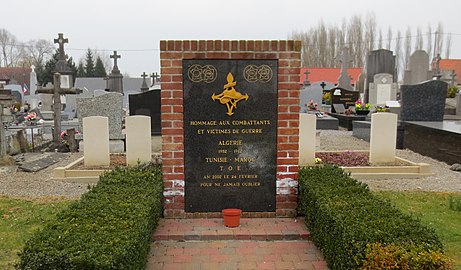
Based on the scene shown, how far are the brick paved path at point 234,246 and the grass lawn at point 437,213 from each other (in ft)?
4.85

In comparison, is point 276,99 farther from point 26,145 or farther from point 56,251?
point 26,145

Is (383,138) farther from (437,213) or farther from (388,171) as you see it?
(437,213)

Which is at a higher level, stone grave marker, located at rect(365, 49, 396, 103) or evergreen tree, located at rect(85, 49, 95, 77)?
evergreen tree, located at rect(85, 49, 95, 77)

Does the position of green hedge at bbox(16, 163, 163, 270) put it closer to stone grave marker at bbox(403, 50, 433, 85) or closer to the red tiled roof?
stone grave marker at bbox(403, 50, 433, 85)

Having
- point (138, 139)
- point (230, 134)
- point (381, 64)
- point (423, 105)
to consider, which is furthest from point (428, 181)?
point (381, 64)

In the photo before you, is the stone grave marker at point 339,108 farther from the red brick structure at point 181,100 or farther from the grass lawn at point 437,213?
the red brick structure at point 181,100

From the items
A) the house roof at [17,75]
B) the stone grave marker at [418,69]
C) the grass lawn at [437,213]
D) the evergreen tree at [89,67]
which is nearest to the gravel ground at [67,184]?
the grass lawn at [437,213]

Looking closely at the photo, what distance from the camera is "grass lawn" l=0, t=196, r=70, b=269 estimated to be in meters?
4.39

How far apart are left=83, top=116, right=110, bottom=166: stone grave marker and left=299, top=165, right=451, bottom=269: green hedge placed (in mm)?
5287

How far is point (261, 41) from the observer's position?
4.65 m

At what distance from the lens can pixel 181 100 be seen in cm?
467

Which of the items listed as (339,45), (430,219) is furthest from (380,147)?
(339,45)

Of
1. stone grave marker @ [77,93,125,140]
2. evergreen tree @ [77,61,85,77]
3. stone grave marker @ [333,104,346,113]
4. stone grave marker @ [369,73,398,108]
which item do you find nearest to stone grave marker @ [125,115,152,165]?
stone grave marker @ [77,93,125,140]

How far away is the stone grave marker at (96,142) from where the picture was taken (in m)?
8.58
